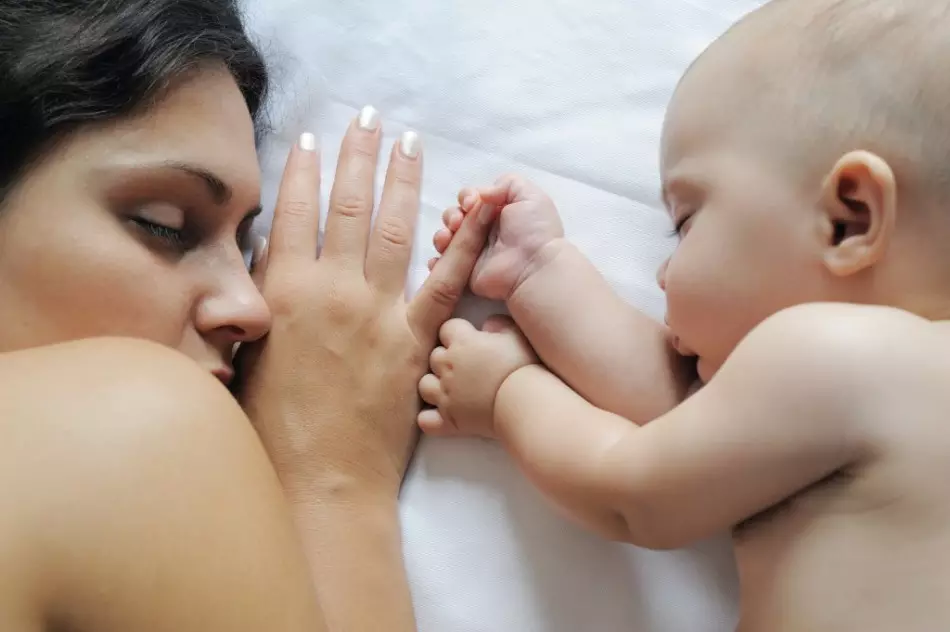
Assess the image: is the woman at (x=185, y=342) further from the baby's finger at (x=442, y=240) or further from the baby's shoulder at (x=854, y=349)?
the baby's shoulder at (x=854, y=349)

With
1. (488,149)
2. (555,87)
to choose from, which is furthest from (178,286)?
(555,87)

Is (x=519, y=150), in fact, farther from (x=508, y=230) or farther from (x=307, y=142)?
(x=307, y=142)

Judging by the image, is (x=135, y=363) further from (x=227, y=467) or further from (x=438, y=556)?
(x=438, y=556)

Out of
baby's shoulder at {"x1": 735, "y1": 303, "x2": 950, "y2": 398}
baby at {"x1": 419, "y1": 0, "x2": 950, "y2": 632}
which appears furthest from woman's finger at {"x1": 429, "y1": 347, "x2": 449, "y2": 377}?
baby's shoulder at {"x1": 735, "y1": 303, "x2": 950, "y2": 398}

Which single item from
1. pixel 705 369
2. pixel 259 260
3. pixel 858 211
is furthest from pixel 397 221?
pixel 858 211

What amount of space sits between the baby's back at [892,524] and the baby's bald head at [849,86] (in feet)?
0.49

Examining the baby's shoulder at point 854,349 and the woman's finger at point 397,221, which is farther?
the woman's finger at point 397,221

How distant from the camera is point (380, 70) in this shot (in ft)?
3.32

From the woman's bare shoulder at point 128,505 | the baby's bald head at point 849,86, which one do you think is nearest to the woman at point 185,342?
the woman's bare shoulder at point 128,505

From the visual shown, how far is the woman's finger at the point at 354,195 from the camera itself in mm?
925

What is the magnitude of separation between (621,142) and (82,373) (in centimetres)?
64

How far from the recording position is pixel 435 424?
88cm

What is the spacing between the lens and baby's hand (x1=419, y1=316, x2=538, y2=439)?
2.78 ft

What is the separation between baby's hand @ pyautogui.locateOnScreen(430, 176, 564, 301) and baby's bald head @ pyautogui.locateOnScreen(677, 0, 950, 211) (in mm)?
228
